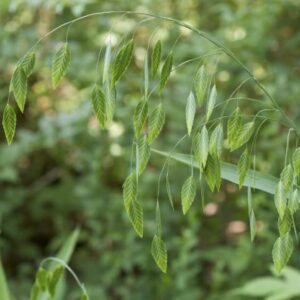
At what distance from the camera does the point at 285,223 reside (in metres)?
1.03

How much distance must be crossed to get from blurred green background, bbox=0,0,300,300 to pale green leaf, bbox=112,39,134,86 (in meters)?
1.61

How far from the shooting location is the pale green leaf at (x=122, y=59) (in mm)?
967

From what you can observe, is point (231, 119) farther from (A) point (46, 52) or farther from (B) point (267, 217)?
(A) point (46, 52)

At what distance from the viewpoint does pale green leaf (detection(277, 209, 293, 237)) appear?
102 centimetres

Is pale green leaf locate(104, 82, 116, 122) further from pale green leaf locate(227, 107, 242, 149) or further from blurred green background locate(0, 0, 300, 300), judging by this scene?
blurred green background locate(0, 0, 300, 300)

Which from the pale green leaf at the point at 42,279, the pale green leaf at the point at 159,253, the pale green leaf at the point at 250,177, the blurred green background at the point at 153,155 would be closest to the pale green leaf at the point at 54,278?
the pale green leaf at the point at 42,279

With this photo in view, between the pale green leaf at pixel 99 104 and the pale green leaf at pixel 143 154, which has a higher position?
the pale green leaf at pixel 99 104

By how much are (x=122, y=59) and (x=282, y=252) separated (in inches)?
12.4

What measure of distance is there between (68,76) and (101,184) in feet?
1.60

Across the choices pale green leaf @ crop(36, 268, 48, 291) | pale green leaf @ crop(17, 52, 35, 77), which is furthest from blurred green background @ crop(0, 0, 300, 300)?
pale green leaf @ crop(17, 52, 35, 77)

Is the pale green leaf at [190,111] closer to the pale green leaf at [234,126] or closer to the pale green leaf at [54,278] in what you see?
the pale green leaf at [234,126]

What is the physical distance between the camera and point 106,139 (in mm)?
3111

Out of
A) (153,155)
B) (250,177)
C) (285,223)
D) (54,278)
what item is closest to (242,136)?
(285,223)

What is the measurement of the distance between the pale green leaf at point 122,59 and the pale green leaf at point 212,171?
0.55 feet
